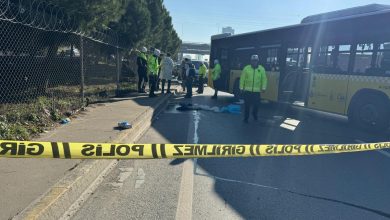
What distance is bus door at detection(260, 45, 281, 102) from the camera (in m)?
13.3

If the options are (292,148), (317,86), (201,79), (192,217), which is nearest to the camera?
(192,217)

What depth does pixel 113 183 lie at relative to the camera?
16.3 ft

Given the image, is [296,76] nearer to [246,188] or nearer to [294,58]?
[294,58]

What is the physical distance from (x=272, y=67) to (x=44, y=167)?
1035 centimetres

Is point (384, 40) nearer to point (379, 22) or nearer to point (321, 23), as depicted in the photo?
point (379, 22)

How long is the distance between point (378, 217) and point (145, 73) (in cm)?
1258

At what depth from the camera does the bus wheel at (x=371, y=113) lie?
9141mm

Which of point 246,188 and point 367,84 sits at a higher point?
point 367,84

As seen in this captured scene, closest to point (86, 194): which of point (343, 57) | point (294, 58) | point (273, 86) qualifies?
point (343, 57)

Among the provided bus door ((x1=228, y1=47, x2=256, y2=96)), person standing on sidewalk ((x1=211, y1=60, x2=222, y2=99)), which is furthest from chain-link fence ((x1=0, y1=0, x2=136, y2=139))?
bus door ((x1=228, y1=47, x2=256, y2=96))

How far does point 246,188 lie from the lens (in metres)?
4.96

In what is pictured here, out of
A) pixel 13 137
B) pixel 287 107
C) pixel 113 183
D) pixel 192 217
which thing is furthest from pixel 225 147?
pixel 287 107

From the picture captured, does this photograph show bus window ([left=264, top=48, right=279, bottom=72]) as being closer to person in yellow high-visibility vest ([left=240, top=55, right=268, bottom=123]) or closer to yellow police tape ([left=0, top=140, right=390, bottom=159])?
person in yellow high-visibility vest ([left=240, top=55, right=268, bottom=123])

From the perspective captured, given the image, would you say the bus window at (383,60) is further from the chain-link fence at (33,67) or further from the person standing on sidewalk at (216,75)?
the person standing on sidewalk at (216,75)
